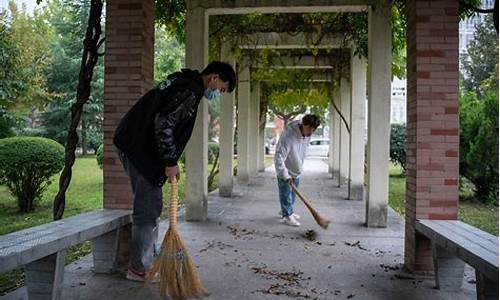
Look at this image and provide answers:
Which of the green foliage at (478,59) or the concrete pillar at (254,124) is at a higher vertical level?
the green foliage at (478,59)

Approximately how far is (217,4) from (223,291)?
522 centimetres

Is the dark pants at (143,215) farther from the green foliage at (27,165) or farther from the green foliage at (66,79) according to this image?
the green foliage at (66,79)

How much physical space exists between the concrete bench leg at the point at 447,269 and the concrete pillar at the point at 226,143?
7268 millimetres

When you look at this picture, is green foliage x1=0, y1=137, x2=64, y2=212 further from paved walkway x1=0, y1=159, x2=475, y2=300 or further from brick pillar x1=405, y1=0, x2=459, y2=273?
brick pillar x1=405, y1=0, x2=459, y2=273

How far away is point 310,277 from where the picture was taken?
16.9 feet

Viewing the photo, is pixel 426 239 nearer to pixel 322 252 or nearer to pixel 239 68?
pixel 322 252

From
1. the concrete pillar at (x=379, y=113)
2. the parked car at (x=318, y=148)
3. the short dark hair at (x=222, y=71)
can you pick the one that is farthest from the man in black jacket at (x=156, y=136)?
the parked car at (x=318, y=148)

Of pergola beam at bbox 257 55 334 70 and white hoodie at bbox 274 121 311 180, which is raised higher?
pergola beam at bbox 257 55 334 70

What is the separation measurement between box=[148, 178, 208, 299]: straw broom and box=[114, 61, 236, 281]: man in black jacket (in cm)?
23

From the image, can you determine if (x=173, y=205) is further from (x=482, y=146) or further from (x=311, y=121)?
(x=482, y=146)

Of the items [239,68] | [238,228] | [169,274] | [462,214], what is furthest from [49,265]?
[239,68]

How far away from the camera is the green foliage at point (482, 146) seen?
442 inches

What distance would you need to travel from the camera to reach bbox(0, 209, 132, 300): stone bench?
3445 mm

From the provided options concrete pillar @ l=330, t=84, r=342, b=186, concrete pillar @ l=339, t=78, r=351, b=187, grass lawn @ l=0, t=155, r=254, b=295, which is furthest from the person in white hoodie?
concrete pillar @ l=330, t=84, r=342, b=186
